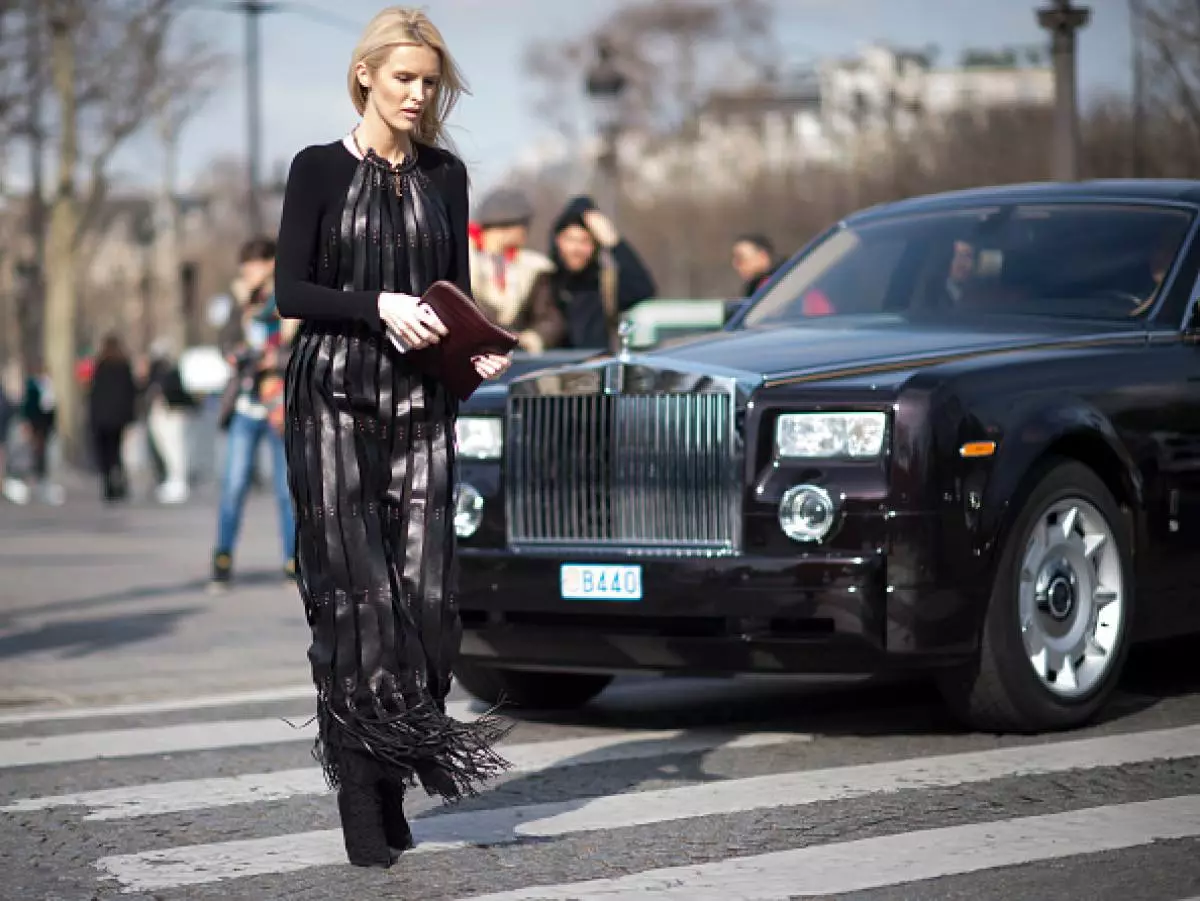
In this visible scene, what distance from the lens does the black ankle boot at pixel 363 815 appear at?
5.31 m

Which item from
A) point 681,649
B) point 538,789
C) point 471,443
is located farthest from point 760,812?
point 471,443

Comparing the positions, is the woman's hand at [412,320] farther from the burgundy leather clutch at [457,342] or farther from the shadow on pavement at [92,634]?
the shadow on pavement at [92,634]

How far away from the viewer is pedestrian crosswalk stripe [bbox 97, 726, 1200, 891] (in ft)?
18.0

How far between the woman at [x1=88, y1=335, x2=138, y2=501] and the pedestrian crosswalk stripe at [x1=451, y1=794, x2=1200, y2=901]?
2270cm

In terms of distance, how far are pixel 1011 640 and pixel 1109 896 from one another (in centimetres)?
214

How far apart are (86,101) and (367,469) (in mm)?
35080

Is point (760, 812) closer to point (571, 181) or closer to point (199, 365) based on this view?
point (199, 365)

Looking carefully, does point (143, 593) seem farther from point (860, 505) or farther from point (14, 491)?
point (14, 491)

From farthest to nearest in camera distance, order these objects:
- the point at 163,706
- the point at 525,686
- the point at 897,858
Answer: the point at 163,706 → the point at 525,686 → the point at 897,858

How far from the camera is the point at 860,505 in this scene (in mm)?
6883

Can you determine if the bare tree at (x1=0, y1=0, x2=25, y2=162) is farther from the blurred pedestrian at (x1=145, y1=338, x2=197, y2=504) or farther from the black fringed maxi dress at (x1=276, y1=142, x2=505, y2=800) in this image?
the black fringed maxi dress at (x1=276, y1=142, x2=505, y2=800)

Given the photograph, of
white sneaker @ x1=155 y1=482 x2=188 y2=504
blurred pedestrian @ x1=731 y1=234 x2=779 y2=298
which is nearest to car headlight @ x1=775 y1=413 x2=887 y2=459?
blurred pedestrian @ x1=731 y1=234 x2=779 y2=298

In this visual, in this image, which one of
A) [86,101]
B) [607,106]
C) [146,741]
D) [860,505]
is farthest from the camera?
[86,101]

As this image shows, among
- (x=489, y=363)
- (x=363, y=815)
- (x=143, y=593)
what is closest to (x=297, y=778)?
(x=363, y=815)
